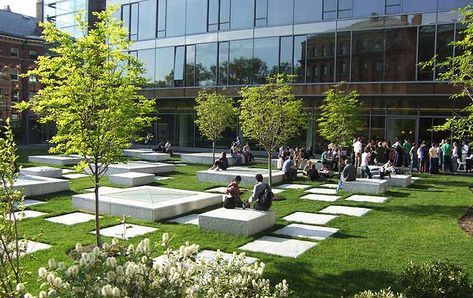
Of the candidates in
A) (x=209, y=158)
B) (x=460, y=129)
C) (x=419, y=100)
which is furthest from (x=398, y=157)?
(x=460, y=129)

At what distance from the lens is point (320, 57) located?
3042cm

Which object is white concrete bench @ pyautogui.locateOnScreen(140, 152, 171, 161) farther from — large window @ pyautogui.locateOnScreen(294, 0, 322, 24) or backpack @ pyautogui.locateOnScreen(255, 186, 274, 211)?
→ backpack @ pyautogui.locateOnScreen(255, 186, 274, 211)

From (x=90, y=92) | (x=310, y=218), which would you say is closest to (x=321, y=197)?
(x=310, y=218)

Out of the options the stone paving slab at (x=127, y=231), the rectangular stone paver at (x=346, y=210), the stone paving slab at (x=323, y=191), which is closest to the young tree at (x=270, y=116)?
the stone paving slab at (x=323, y=191)

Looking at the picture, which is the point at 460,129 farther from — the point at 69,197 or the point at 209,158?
the point at 209,158

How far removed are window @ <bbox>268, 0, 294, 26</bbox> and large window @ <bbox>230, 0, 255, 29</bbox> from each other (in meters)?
1.47

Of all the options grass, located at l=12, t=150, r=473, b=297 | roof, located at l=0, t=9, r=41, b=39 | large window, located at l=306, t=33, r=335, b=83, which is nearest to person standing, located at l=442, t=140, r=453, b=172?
large window, located at l=306, t=33, r=335, b=83

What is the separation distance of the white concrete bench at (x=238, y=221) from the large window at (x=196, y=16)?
27.1 metres

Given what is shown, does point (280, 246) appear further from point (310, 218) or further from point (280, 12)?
point (280, 12)

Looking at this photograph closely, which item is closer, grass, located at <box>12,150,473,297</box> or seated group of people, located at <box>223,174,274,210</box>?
grass, located at <box>12,150,473,297</box>

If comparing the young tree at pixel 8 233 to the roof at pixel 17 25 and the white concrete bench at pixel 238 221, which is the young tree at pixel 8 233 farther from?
the roof at pixel 17 25

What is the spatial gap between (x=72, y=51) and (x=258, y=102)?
30.7 feet

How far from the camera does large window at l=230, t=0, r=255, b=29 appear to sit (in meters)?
33.5

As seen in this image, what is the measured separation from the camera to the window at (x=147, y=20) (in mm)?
39156
